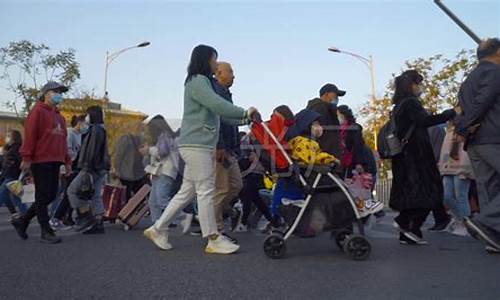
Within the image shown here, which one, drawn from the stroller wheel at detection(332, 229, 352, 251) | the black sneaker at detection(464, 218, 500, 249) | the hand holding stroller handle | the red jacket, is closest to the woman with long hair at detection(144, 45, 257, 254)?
the hand holding stroller handle

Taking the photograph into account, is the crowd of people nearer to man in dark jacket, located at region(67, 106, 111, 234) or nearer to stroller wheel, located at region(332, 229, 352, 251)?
man in dark jacket, located at region(67, 106, 111, 234)

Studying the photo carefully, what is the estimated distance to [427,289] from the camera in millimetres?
4090

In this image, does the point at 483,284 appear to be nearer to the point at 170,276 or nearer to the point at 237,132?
the point at 170,276

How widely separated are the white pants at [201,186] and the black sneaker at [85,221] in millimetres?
2538

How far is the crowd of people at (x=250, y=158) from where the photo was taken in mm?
5742

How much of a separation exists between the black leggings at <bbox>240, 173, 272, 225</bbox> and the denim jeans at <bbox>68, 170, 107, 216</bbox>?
6.78ft

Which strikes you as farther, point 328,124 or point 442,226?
point 442,226

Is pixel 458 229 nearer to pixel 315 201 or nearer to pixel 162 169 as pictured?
pixel 315 201

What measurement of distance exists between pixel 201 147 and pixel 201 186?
38 cm

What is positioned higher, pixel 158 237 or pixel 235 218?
pixel 158 237

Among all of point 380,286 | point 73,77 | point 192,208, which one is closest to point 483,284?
point 380,286

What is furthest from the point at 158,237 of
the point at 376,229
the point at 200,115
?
the point at 376,229

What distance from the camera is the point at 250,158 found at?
8.79 m

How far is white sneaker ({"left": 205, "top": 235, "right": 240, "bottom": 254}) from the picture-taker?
5.71 metres
